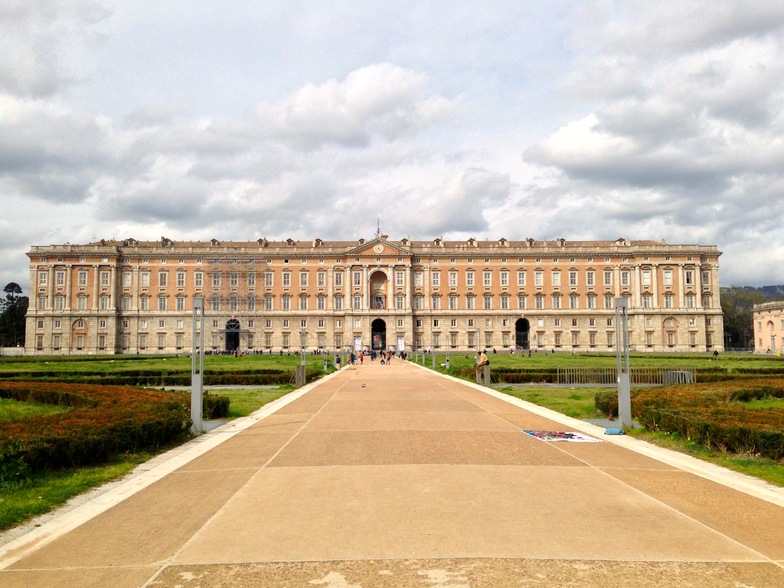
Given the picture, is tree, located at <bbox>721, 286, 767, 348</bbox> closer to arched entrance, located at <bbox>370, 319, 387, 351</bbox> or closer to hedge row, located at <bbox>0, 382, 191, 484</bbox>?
arched entrance, located at <bbox>370, 319, 387, 351</bbox>

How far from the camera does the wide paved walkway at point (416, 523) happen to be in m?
5.55

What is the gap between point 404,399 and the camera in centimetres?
2242

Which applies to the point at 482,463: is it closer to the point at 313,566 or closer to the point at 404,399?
the point at 313,566

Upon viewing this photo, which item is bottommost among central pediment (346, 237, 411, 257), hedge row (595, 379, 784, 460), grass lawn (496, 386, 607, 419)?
grass lawn (496, 386, 607, 419)

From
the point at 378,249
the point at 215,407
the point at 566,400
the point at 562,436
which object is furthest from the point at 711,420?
the point at 378,249

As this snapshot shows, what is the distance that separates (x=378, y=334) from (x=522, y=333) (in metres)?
20.3

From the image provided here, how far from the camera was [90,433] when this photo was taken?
36.0 ft

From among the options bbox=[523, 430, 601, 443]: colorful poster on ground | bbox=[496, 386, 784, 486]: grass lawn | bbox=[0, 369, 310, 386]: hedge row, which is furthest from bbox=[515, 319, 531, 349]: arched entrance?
bbox=[523, 430, 601, 443]: colorful poster on ground

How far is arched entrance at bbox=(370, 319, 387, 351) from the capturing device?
9050 centimetres

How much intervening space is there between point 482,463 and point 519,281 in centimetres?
8195

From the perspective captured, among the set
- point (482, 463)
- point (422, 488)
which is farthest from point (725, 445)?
point (422, 488)

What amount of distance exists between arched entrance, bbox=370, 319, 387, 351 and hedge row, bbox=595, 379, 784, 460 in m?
Answer: 71.9

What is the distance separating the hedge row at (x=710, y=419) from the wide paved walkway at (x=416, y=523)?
114cm

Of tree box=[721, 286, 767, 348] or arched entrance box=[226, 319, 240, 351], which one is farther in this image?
tree box=[721, 286, 767, 348]
